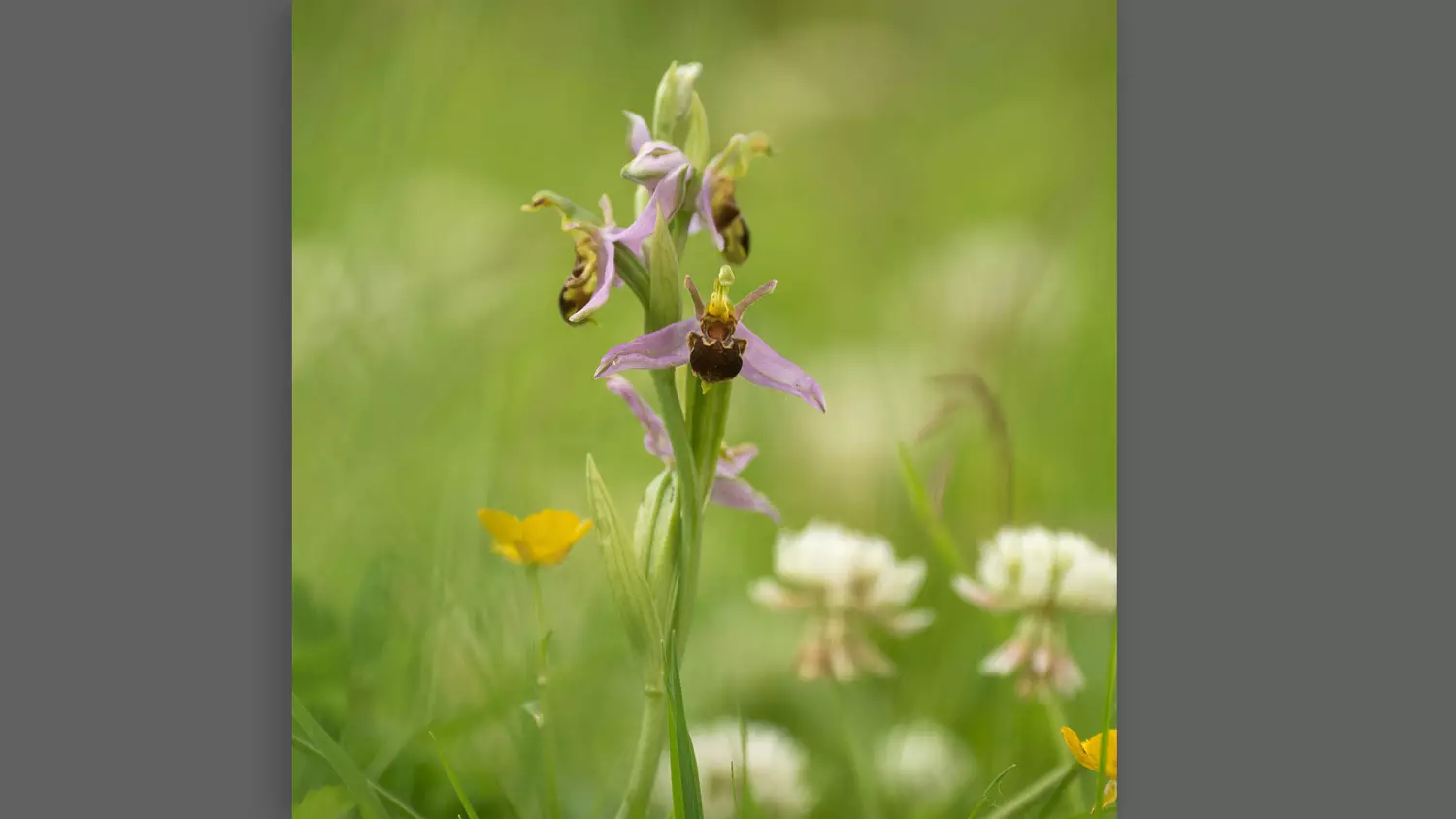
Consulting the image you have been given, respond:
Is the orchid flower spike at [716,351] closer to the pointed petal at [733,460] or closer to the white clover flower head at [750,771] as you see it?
the pointed petal at [733,460]

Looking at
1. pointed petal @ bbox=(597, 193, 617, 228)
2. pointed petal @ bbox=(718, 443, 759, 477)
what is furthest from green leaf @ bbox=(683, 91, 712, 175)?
pointed petal @ bbox=(718, 443, 759, 477)

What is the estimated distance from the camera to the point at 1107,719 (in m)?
1.57

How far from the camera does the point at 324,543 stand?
1796mm

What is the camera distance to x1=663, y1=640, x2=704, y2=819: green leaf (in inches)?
55.8

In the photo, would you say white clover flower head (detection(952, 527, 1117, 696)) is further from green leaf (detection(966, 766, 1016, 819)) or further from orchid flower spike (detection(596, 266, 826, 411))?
orchid flower spike (detection(596, 266, 826, 411))

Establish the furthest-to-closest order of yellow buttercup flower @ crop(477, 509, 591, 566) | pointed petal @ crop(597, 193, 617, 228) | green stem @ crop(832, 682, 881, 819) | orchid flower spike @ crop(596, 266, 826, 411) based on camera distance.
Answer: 1. green stem @ crop(832, 682, 881, 819)
2. yellow buttercup flower @ crop(477, 509, 591, 566)
3. pointed petal @ crop(597, 193, 617, 228)
4. orchid flower spike @ crop(596, 266, 826, 411)

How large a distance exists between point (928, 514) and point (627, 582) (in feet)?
1.80

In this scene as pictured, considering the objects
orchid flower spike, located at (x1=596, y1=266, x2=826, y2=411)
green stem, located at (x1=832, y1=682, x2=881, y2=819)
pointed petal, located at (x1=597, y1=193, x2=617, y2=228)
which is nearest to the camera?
orchid flower spike, located at (x1=596, y1=266, x2=826, y2=411)

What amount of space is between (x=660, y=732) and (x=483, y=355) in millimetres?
656

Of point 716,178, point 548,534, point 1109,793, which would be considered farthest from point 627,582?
point 1109,793

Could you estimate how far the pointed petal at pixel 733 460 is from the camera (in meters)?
1.58

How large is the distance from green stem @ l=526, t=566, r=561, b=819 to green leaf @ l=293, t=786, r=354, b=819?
0.28 meters

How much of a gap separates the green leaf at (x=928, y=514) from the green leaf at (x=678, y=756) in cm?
51

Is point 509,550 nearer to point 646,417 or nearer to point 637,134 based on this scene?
point 646,417
